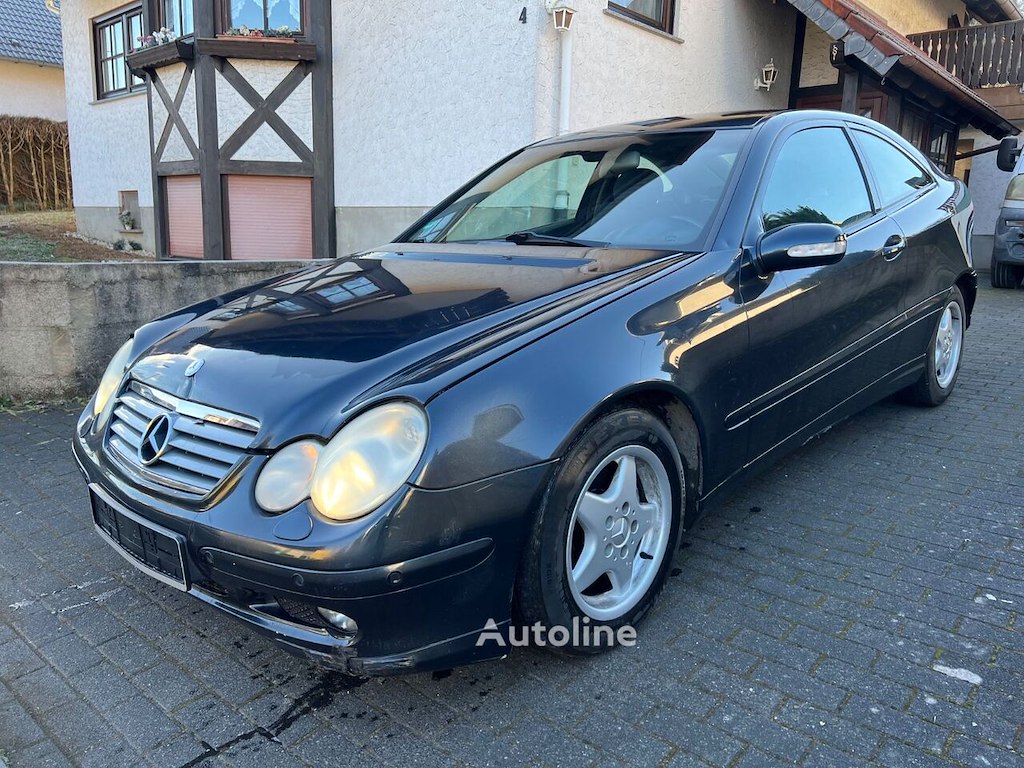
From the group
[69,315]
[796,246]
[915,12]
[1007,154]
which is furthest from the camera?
[915,12]

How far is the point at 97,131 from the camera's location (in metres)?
13.1

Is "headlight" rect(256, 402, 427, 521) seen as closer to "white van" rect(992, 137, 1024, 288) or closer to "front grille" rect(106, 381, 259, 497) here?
"front grille" rect(106, 381, 259, 497)

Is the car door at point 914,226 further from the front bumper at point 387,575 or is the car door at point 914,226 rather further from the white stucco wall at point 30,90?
the white stucco wall at point 30,90

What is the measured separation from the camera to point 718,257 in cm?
277

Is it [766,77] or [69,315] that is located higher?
[766,77]

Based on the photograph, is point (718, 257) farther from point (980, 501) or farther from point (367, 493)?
point (980, 501)

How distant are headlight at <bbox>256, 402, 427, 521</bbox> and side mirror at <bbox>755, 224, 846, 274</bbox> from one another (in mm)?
1516

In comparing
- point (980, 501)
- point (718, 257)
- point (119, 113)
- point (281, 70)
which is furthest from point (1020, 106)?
point (119, 113)

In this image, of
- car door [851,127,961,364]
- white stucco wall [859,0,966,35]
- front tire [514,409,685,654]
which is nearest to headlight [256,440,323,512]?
front tire [514,409,685,654]

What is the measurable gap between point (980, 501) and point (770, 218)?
1634 mm

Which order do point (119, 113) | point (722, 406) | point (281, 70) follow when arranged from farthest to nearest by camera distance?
point (119, 113) → point (281, 70) → point (722, 406)

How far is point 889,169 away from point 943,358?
1336mm

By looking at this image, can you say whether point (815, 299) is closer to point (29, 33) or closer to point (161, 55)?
point (161, 55)

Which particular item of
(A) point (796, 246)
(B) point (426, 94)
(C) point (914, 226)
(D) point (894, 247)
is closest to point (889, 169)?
(C) point (914, 226)
